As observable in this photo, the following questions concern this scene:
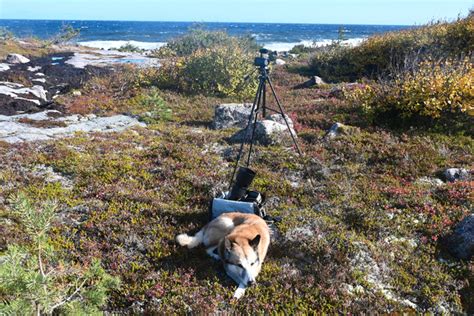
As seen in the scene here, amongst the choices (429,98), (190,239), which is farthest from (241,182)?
(429,98)

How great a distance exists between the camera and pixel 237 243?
20.3ft

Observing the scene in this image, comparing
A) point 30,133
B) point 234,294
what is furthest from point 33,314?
point 30,133

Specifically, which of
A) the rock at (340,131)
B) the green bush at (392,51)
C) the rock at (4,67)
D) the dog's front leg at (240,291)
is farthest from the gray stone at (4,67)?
the dog's front leg at (240,291)

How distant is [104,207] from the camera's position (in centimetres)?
848

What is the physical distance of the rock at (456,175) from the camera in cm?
1024

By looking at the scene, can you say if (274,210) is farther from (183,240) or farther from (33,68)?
(33,68)

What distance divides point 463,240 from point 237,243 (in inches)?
178

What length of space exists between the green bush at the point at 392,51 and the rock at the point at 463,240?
15.4m

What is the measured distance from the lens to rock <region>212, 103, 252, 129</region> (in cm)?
1602

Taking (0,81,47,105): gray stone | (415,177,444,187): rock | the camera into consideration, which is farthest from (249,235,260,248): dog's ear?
(0,81,47,105): gray stone

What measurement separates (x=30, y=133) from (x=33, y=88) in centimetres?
915

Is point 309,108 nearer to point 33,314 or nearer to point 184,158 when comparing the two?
point 184,158

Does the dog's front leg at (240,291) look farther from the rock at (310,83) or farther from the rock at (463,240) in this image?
the rock at (310,83)

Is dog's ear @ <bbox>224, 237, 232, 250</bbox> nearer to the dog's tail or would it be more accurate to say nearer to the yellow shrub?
the dog's tail
